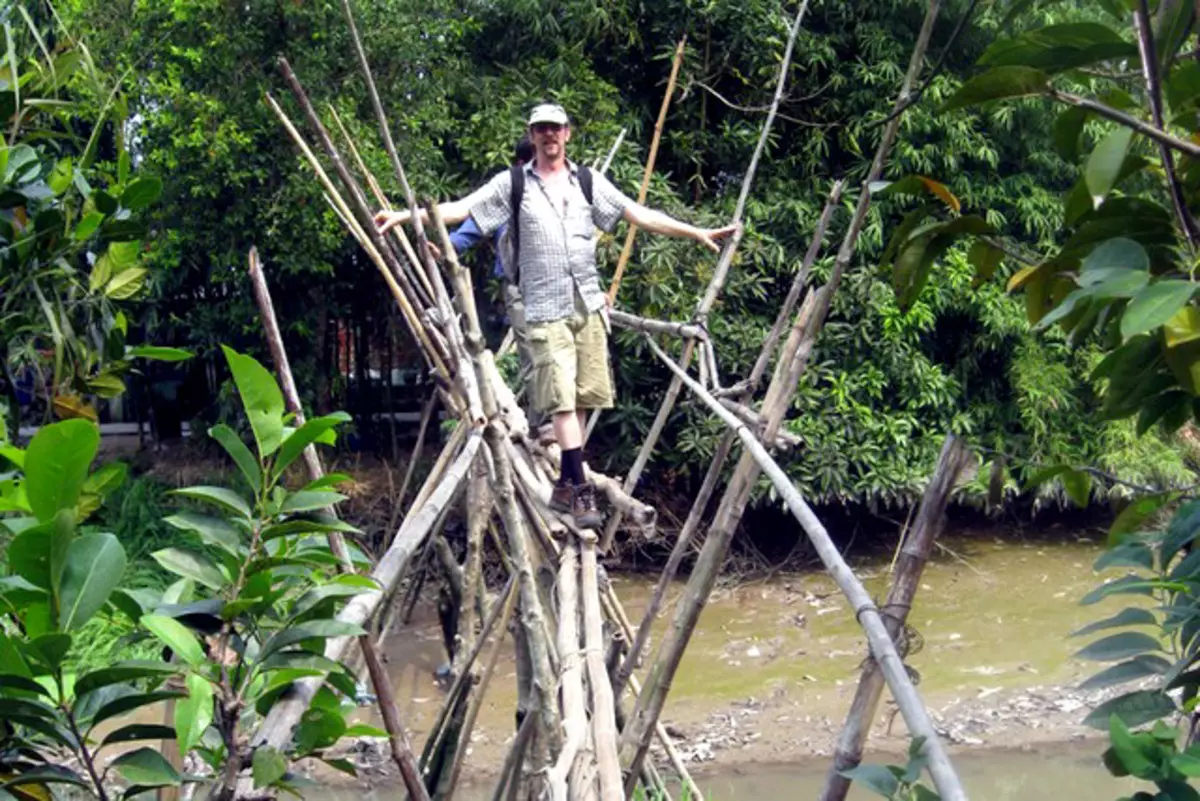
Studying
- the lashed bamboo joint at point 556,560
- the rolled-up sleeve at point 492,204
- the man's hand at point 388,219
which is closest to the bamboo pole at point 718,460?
the lashed bamboo joint at point 556,560

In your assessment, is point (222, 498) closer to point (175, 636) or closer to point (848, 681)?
point (175, 636)

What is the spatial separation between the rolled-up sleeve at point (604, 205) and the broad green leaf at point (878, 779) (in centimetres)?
212

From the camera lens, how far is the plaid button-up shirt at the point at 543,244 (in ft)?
9.45

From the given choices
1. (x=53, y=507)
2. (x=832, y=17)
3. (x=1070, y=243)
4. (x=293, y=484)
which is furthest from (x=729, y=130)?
(x=53, y=507)

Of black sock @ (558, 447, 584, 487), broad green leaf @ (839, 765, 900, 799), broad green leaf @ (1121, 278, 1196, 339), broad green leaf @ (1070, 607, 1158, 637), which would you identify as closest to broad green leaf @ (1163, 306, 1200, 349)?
broad green leaf @ (1121, 278, 1196, 339)

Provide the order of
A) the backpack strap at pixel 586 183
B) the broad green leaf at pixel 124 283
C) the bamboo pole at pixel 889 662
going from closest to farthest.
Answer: the bamboo pole at pixel 889 662 < the broad green leaf at pixel 124 283 < the backpack strap at pixel 586 183

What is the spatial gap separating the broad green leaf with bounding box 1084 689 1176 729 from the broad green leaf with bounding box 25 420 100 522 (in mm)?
822

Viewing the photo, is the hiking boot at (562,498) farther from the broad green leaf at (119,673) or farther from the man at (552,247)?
the broad green leaf at (119,673)

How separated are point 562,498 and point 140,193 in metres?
1.08

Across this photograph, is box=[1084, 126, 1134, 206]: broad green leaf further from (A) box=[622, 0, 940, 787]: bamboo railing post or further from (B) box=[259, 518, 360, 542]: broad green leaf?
(A) box=[622, 0, 940, 787]: bamboo railing post

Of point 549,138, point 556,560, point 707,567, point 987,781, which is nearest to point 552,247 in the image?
point 549,138

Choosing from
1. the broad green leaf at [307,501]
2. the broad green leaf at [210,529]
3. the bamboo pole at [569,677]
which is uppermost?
the broad green leaf at [307,501]

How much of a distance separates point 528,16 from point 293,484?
2427 millimetres

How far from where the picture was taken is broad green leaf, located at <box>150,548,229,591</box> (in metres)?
1.07
